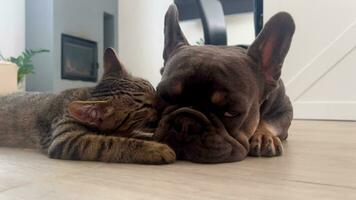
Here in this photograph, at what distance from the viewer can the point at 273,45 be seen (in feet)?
4.74

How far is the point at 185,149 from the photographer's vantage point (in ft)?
4.03

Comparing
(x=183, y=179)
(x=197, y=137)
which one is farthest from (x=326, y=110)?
(x=183, y=179)

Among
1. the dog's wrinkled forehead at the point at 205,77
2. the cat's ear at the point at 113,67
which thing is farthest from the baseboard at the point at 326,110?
the cat's ear at the point at 113,67

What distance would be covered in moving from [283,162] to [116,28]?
6.79 metres

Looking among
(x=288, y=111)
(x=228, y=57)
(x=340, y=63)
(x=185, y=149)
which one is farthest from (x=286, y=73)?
(x=185, y=149)

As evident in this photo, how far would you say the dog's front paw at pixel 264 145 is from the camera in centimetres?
137

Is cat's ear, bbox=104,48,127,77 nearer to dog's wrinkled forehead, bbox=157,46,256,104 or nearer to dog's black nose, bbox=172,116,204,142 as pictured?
dog's wrinkled forehead, bbox=157,46,256,104

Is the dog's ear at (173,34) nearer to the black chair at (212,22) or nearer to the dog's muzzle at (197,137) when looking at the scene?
the dog's muzzle at (197,137)

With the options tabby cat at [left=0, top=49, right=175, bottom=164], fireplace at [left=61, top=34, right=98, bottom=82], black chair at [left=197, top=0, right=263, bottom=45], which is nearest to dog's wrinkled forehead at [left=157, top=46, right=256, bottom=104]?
tabby cat at [left=0, top=49, right=175, bottom=164]

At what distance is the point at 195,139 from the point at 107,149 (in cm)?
30

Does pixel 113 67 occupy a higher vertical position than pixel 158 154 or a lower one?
higher

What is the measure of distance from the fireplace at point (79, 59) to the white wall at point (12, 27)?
2.26 ft

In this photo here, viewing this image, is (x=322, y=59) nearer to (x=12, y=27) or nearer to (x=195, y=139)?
(x=195, y=139)

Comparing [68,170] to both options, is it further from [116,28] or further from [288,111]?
[116,28]
